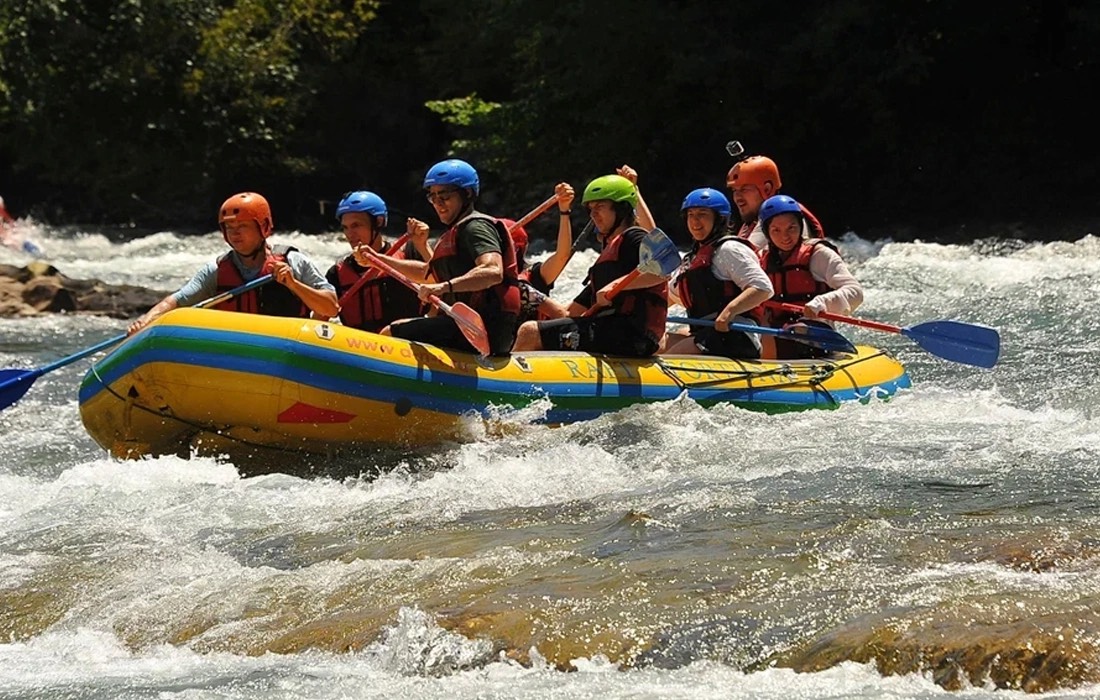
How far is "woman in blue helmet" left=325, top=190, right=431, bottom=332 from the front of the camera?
26.5 ft

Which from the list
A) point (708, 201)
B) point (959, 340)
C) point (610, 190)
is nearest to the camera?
point (610, 190)

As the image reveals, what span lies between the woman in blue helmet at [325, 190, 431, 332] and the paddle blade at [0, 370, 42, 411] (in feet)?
4.82

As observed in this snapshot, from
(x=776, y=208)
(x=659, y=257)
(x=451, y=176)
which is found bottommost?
(x=659, y=257)

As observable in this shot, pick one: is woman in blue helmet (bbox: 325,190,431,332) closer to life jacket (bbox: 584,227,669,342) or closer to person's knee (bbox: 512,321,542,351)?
person's knee (bbox: 512,321,542,351)

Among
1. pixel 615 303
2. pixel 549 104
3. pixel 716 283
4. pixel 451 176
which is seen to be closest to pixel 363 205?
pixel 451 176

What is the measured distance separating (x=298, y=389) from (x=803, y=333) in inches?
114

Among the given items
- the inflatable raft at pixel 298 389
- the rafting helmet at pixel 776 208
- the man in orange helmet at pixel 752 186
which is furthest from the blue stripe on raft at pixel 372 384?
the man in orange helmet at pixel 752 186

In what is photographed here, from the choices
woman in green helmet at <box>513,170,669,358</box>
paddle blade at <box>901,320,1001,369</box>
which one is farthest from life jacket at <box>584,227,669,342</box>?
paddle blade at <box>901,320,1001,369</box>

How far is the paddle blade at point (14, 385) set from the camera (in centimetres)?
740

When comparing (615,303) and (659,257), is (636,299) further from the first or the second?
(659,257)

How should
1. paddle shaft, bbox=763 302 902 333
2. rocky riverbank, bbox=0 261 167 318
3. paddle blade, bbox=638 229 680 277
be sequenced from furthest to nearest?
rocky riverbank, bbox=0 261 167 318
paddle shaft, bbox=763 302 902 333
paddle blade, bbox=638 229 680 277

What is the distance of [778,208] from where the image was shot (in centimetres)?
868

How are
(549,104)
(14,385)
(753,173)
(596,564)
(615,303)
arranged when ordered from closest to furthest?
(596,564) < (14,385) < (615,303) < (753,173) < (549,104)

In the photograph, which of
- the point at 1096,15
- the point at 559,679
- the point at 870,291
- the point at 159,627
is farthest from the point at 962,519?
the point at 1096,15
